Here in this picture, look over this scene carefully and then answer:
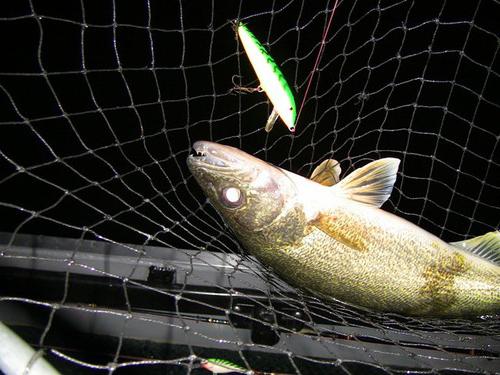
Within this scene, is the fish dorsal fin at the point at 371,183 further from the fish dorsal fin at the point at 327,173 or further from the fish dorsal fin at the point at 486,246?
the fish dorsal fin at the point at 486,246

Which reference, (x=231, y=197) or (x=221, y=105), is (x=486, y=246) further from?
(x=221, y=105)

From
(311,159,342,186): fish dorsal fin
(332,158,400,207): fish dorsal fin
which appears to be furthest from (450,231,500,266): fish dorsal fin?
(311,159,342,186): fish dorsal fin

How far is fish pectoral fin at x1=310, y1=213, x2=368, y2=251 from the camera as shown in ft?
9.15

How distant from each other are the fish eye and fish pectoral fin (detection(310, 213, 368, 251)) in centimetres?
55

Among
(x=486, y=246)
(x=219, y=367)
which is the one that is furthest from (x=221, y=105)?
(x=219, y=367)

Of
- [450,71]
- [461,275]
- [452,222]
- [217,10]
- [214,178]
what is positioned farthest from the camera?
[217,10]

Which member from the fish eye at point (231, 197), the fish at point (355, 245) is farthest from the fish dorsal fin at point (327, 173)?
the fish eye at point (231, 197)

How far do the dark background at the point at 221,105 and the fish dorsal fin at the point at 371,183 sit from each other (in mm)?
3730

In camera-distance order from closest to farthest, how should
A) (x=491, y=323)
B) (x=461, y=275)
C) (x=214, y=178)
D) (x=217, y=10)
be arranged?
(x=214, y=178) < (x=461, y=275) < (x=491, y=323) < (x=217, y=10)

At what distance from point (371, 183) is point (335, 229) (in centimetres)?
42

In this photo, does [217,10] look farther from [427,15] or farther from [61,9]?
[427,15]

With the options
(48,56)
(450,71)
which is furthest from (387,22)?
(48,56)

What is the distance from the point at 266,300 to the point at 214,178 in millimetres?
1324

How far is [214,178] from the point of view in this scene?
8.43 ft
